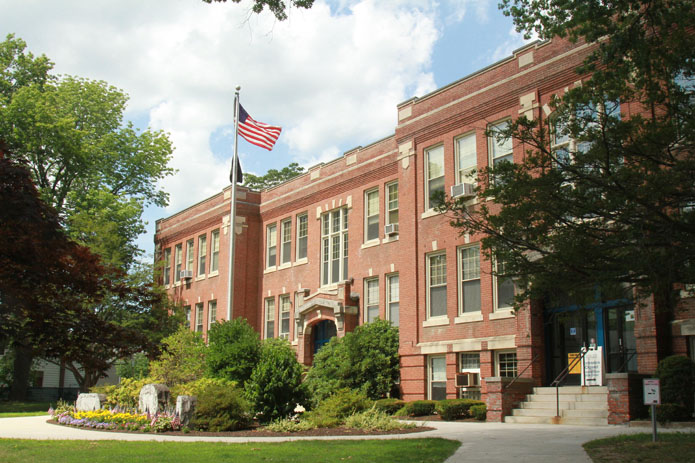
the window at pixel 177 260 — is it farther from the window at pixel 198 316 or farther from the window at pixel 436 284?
the window at pixel 436 284

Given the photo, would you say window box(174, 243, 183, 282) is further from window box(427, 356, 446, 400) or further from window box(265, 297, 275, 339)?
window box(427, 356, 446, 400)

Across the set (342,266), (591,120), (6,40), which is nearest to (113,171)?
(6,40)

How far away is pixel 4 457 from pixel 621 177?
10861 millimetres

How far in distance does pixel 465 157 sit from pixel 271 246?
14.5 m

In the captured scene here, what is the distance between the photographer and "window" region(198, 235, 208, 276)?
39.0 meters

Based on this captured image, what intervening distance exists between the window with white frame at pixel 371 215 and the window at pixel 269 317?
26.4ft

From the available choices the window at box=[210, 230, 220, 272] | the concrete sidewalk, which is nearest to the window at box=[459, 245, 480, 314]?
the concrete sidewalk

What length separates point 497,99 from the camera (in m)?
22.6

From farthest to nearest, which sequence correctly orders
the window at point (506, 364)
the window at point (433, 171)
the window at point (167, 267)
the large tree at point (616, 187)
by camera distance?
1. the window at point (167, 267)
2. the window at point (433, 171)
3. the window at point (506, 364)
4. the large tree at point (616, 187)

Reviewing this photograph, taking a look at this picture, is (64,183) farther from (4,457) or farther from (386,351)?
(4,457)

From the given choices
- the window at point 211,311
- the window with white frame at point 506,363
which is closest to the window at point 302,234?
the window at point 211,311

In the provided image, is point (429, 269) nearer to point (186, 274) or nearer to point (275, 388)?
point (275, 388)

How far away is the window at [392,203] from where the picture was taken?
27.6 metres

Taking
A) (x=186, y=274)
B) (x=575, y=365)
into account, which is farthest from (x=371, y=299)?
(x=186, y=274)
